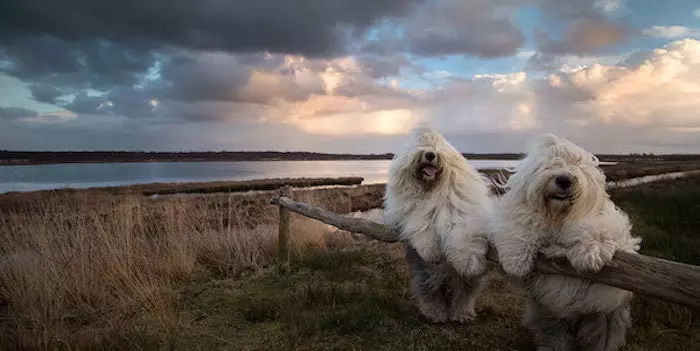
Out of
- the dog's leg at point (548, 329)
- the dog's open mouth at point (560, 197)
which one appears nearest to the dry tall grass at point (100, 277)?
the dog's leg at point (548, 329)

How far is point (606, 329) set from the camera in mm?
3477

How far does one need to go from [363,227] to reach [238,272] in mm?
2631

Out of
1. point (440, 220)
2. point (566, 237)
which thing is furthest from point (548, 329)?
point (440, 220)

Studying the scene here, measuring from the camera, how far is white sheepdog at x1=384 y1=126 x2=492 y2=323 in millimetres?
4145

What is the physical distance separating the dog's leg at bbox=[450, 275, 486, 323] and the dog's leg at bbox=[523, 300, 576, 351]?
70 centimetres

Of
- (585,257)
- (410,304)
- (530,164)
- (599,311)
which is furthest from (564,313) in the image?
(410,304)

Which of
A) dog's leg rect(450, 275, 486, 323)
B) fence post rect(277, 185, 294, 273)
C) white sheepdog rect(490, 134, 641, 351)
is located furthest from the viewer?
fence post rect(277, 185, 294, 273)

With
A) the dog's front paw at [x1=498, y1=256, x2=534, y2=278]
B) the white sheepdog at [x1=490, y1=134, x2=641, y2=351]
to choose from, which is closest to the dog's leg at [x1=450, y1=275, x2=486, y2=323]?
the white sheepdog at [x1=490, y1=134, x2=641, y2=351]

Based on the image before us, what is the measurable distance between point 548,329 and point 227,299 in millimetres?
3871

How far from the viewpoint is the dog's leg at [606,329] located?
3.47 metres

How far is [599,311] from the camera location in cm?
339

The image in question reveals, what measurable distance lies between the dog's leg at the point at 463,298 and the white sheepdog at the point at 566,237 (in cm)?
88

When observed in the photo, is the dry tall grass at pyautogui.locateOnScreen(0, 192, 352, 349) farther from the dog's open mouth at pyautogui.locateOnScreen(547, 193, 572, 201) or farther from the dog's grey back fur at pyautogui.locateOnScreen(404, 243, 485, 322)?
the dog's open mouth at pyautogui.locateOnScreen(547, 193, 572, 201)

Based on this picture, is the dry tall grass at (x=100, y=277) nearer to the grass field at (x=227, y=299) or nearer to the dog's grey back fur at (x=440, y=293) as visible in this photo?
the grass field at (x=227, y=299)
